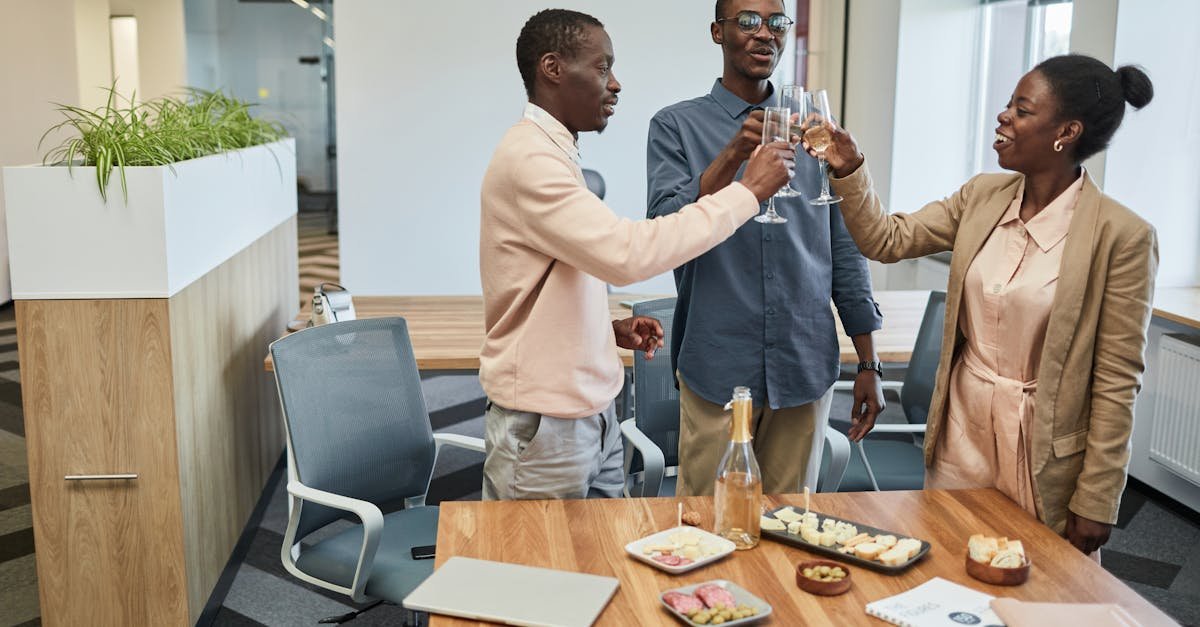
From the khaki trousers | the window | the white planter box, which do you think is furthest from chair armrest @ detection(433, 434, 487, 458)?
the window

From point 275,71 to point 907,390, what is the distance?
312 inches

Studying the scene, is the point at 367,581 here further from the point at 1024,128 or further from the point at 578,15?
the point at 1024,128

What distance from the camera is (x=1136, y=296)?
2037 mm

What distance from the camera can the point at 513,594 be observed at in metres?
1.66

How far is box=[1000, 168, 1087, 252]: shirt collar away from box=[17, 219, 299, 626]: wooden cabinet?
2.21 metres

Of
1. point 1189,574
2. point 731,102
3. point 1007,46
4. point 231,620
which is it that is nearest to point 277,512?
point 231,620

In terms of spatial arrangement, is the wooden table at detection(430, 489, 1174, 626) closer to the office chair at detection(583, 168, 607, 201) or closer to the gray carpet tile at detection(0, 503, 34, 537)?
the gray carpet tile at detection(0, 503, 34, 537)

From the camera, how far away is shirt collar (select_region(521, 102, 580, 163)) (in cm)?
207

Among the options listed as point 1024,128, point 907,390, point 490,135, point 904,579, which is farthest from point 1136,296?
point 490,135

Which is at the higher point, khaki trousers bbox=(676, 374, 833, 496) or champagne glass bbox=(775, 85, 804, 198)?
champagne glass bbox=(775, 85, 804, 198)

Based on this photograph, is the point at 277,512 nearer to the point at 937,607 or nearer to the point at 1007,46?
the point at 937,607

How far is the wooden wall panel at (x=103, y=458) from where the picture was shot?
9.60 feet

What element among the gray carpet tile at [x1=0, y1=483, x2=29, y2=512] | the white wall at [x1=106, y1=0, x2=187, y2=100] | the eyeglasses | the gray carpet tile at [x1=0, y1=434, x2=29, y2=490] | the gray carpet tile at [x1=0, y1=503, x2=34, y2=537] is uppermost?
the white wall at [x1=106, y1=0, x2=187, y2=100]

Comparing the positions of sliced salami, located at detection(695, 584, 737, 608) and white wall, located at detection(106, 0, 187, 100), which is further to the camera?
white wall, located at detection(106, 0, 187, 100)
